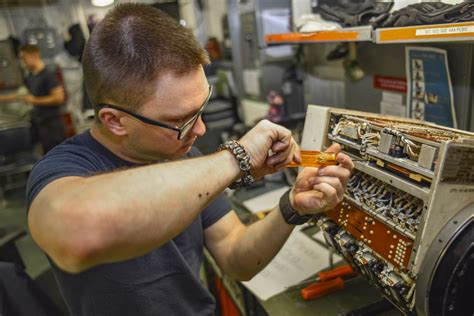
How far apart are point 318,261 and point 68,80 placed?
4878 millimetres

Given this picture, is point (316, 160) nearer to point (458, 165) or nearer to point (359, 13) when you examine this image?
point (458, 165)

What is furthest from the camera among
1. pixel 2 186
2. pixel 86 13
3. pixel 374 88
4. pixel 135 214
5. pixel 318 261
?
pixel 86 13

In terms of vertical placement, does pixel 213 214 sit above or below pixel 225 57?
below

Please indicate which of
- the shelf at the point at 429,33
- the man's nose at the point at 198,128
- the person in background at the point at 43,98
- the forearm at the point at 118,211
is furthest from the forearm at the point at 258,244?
the person in background at the point at 43,98

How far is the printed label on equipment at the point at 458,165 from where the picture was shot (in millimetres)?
679

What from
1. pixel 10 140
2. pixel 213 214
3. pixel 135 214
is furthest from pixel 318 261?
pixel 10 140

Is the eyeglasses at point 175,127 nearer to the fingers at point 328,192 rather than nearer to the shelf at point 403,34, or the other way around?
the fingers at point 328,192

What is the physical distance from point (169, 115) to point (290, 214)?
0.45 metres

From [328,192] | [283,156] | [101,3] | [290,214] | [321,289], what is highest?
[101,3]

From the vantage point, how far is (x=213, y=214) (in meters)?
1.23

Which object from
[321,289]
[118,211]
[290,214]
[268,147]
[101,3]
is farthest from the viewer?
[101,3]

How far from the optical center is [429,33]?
934 mm

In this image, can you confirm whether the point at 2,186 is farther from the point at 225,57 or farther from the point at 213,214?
the point at 213,214

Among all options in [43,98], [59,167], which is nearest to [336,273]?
[59,167]
